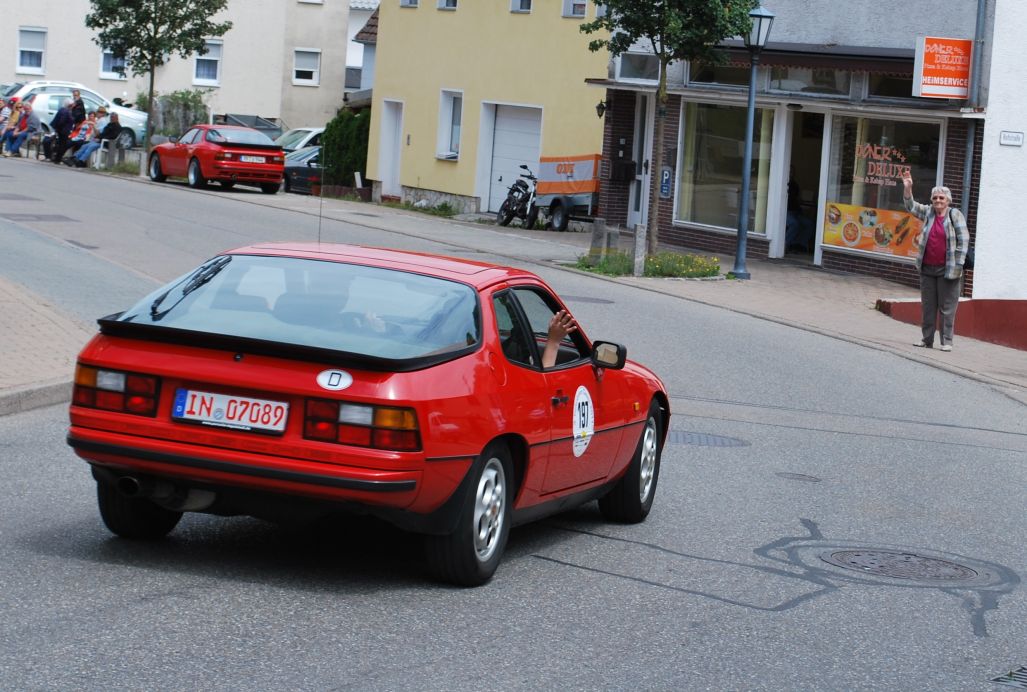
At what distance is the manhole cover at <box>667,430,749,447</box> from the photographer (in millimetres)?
11547

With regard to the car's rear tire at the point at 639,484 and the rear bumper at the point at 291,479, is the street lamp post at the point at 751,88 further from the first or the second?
the rear bumper at the point at 291,479

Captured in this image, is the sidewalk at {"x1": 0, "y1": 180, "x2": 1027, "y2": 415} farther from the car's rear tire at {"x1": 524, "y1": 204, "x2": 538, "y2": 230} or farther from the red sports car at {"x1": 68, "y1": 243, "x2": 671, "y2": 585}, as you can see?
→ the red sports car at {"x1": 68, "y1": 243, "x2": 671, "y2": 585}

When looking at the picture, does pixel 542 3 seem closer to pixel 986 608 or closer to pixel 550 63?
pixel 550 63

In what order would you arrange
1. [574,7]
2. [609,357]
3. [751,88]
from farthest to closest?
[574,7], [751,88], [609,357]

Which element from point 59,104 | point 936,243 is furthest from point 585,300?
point 59,104

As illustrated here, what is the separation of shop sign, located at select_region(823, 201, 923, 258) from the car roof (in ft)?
59.6

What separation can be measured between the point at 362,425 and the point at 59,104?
4549cm

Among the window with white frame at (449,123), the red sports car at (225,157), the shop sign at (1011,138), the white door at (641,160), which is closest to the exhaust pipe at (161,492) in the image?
the shop sign at (1011,138)

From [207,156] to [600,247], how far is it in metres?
14.9

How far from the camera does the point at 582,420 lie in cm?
775

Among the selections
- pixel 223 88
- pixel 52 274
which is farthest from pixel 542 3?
pixel 223 88

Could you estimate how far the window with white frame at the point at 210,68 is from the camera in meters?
61.3

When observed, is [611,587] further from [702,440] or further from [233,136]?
[233,136]

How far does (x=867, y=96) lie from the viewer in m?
25.4
